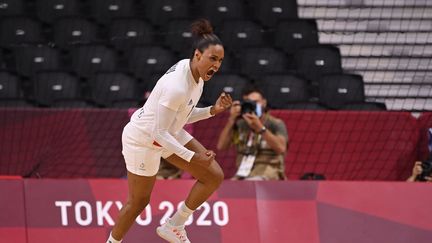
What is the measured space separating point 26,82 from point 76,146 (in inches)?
58.3

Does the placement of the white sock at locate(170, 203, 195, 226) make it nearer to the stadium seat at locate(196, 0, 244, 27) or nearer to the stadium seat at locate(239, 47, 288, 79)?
the stadium seat at locate(239, 47, 288, 79)

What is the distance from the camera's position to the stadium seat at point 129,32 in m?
13.0

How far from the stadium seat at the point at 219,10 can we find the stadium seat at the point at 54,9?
1.53m

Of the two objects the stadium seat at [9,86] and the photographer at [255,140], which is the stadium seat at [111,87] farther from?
the photographer at [255,140]

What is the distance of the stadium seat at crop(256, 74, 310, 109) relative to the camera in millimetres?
12086

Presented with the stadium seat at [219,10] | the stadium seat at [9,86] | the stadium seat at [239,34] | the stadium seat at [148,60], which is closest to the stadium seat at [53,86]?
the stadium seat at [9,86]

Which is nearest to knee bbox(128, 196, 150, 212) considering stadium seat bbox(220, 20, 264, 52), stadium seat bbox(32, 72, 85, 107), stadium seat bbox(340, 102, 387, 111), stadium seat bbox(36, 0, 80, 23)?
stadium seat bbox(32, 72, 85, 107)

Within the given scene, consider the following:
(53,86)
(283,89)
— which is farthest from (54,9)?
(283,89)

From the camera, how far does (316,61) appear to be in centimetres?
1284

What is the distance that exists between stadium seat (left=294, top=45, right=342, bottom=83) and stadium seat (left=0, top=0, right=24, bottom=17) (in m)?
3.33

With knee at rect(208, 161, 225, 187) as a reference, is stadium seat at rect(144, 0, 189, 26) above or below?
below

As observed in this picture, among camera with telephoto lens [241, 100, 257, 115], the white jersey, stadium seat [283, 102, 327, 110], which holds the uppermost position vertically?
the white jersey

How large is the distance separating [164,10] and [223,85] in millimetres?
Result: 1932

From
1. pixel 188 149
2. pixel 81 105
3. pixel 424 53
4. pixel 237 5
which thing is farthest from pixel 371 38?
pixel 188 149
